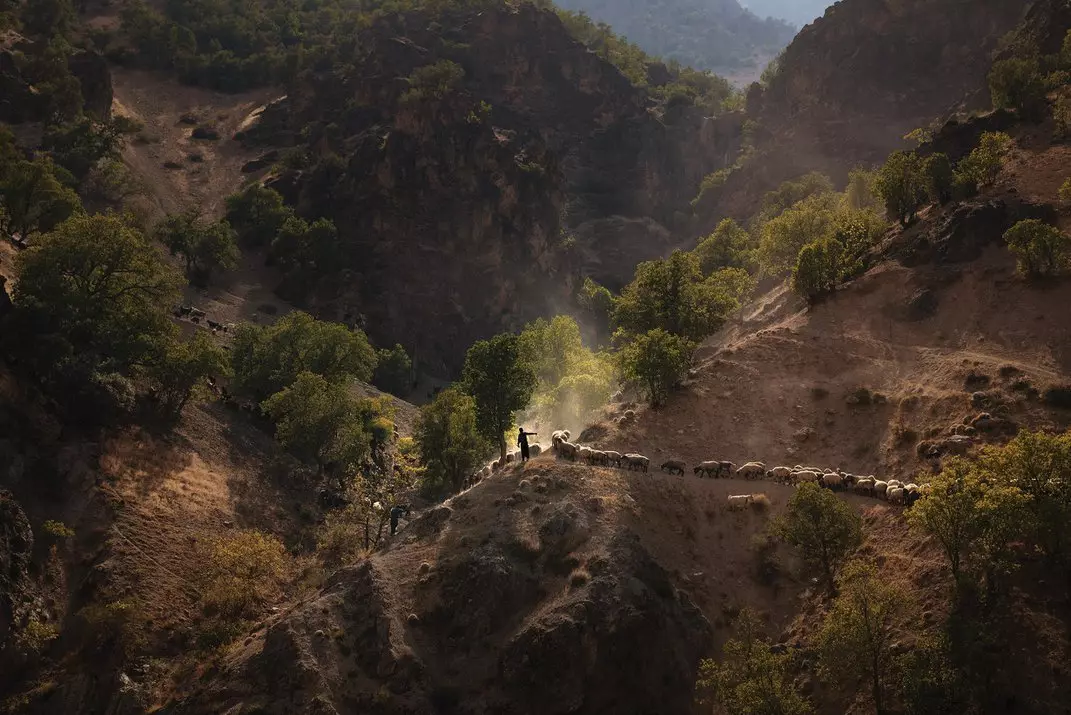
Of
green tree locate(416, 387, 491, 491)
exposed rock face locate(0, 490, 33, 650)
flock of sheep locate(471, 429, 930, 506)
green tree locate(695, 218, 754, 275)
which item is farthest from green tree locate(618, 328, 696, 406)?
green tree locate(695, 218, 754, 275)

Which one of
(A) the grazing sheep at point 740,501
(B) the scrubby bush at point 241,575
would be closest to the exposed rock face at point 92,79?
(B) the scrubby bush at point 241,575

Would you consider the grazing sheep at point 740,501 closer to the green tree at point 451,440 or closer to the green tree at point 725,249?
the green tree at point 451,440

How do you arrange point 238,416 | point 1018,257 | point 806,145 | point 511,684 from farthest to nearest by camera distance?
point 806,145, point 238,416, point 1018,257, point 511,684

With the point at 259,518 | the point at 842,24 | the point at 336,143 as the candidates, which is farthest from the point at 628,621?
the point at 842,24

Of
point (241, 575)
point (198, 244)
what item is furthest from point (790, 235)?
point (198, 244)

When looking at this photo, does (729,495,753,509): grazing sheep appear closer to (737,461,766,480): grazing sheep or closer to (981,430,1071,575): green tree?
(737,461,766,480): grazing sheep

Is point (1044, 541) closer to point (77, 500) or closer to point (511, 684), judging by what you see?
point (511, 684)

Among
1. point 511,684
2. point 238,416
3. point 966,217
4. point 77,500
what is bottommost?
point 511,684
